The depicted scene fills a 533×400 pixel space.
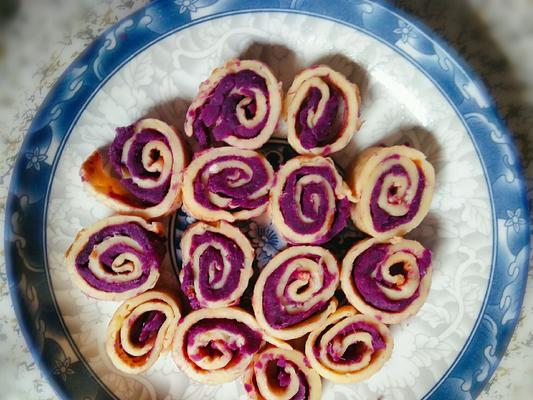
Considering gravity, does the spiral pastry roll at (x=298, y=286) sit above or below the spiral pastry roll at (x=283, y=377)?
above

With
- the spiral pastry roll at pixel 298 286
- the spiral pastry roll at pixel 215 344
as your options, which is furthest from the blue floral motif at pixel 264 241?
the spiral pastry roll at pixel 215 344

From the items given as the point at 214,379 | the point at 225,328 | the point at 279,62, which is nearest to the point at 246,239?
the point at 225,328

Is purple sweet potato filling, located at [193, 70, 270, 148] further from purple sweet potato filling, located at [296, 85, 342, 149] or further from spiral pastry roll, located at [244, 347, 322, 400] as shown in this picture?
spiral pastry roll, located at [244, 347, 322, 400]

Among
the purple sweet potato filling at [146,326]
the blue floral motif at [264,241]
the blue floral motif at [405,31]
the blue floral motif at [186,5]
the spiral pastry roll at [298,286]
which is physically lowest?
the purple sweet potato filling at [146,326]

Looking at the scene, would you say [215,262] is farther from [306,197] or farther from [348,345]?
[348,345]

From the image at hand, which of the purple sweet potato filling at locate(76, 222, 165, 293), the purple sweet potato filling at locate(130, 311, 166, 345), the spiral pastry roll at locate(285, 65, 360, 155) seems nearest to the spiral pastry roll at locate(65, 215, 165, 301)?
the purple sweet potato filling at locate(76, 222, 165, 293)

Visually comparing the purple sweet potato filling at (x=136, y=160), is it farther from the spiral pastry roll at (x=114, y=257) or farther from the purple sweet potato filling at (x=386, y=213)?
the purple sweet potato filling at (x=386, y=213)

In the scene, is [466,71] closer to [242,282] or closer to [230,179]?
[230,179]
